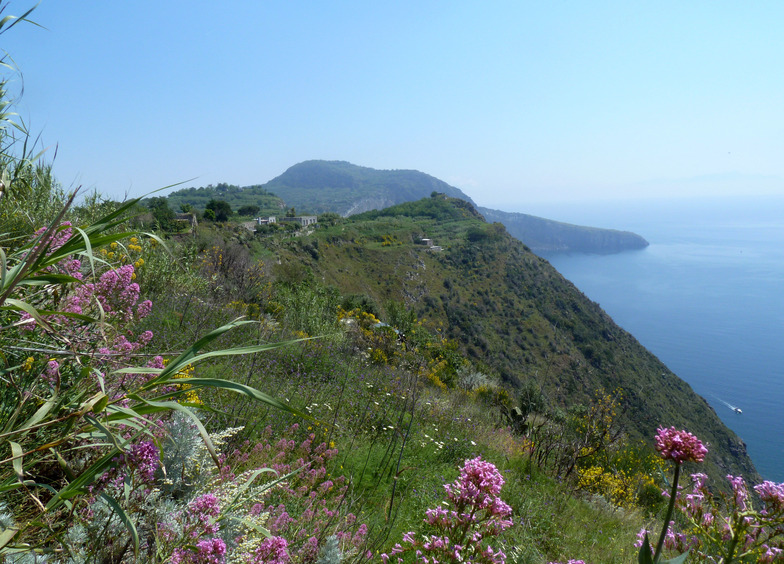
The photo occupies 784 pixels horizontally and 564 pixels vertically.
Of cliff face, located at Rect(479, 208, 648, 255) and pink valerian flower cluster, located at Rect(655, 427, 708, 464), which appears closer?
pink valerian flower cluster, located at Rect(655, 427, 708, 464)

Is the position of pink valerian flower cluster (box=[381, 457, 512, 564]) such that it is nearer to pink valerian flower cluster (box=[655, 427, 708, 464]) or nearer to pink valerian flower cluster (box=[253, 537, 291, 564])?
pink valerian flower cluster (box=[253, 537, 291, 564])

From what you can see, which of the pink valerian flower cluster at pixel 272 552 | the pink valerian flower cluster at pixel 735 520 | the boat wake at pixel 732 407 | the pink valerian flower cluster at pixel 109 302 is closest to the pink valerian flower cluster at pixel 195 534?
the pink valerian flower cluster at pixel 272 552

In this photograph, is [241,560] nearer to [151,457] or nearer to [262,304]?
[151,457]

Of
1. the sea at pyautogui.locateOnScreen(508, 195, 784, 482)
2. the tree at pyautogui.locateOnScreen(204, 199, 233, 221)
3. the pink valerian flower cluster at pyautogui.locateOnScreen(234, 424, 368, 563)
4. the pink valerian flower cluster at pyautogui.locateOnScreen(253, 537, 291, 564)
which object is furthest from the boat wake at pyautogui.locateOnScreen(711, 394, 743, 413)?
the pink valerian flower cluster at pyautogui.locateOnScreen(253, 537, 291, 564)

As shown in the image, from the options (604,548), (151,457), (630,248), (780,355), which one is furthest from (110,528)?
(630,248)

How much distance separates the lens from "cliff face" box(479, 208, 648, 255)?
167 meters

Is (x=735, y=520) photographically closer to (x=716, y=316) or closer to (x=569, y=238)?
(x=716, y=316)

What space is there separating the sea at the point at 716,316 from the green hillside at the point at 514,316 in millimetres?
8343

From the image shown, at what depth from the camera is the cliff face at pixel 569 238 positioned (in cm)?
16662

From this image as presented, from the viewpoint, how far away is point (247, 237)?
2950cm

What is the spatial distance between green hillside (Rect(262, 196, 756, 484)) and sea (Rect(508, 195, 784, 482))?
834 centimetres

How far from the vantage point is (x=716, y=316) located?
82.8 meters

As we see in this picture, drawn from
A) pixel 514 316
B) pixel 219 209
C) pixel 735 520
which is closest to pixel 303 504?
pixel 735 520

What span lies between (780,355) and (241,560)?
89185 millimetres
